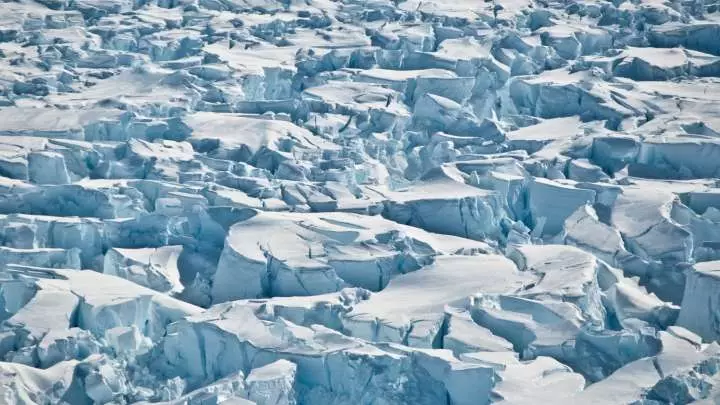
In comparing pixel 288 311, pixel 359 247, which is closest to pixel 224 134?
pixel 359 247

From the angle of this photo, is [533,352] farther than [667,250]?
No

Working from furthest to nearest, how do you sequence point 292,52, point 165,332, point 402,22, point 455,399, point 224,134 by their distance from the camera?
point 402,22 → point 292,52 → point 224,134 → point 165,332 → point 455,399

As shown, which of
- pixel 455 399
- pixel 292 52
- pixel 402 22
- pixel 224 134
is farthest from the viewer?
pixel 402 22

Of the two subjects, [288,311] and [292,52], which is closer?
[288,311]

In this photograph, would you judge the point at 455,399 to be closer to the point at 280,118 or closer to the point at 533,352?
the point at 533,352

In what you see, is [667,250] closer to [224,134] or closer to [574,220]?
[574,220]

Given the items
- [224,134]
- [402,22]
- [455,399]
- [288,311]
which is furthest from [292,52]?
[455,399]
